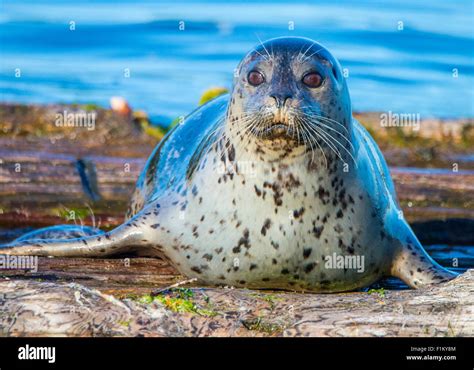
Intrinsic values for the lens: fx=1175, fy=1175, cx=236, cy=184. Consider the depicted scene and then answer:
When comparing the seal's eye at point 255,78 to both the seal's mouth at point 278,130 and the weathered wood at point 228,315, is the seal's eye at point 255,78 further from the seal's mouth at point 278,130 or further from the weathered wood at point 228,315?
the weathered wood at point 228,315

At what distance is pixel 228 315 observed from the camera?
537cm

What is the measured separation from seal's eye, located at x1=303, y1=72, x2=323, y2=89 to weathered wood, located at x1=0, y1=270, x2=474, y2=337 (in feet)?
3.71

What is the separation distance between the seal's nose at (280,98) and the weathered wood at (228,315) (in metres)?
0.95

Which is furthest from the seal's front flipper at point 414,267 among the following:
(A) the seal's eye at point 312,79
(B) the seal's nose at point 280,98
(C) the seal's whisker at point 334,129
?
(B) the seal's nose at point 280,98

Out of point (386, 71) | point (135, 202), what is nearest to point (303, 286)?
point (135, 202)

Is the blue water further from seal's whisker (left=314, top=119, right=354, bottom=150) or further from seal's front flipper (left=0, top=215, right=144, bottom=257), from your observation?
seal's whisker (left=314, top=119, right=354, bottom=150)

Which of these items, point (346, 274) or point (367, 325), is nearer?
point (367, 325)

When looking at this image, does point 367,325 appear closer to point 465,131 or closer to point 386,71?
point 465,131

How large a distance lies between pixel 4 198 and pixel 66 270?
2.42 m

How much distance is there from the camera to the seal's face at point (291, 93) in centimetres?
579

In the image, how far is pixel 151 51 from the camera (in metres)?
19.5

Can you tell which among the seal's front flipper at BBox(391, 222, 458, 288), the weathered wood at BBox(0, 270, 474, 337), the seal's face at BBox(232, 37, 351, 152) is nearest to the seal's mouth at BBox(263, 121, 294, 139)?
the seal's face at BBox(232, 37, 351, 152)

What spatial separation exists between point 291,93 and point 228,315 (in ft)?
3.91

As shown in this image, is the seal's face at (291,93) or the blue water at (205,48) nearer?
the seal's face at (291,93)
